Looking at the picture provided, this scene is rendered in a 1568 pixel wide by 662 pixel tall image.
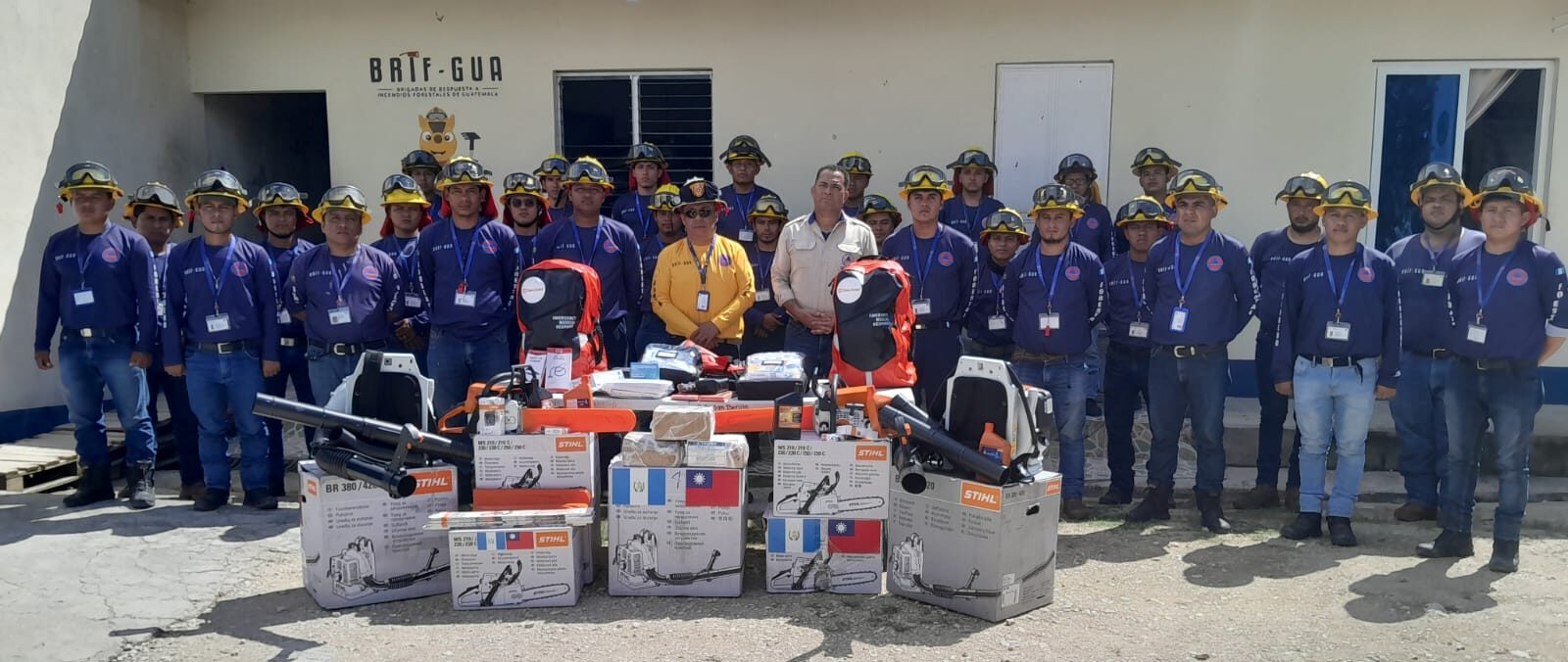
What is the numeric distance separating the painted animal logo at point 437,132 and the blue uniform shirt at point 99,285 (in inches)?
110

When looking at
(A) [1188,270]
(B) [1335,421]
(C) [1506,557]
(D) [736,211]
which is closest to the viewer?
(C) [1506,557]

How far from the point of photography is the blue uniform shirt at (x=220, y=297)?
6379 millimetres

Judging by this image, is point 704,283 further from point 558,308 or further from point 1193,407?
point 1193,407

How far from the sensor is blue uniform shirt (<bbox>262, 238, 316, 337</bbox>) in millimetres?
6738

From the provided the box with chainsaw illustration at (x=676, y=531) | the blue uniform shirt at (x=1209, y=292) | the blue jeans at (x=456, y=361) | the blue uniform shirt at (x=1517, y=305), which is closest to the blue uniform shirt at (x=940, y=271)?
the blue uniform shirt at (x=1209, y=292)

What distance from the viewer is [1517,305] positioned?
17.8 ft

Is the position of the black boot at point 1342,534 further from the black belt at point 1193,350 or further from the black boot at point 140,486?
the black boot at point 140,486

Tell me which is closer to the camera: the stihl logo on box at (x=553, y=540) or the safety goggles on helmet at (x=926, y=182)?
the stihl logo on box at (x=553, y=540)

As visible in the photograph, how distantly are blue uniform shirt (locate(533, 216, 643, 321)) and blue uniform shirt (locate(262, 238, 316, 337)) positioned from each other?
4.79 feet

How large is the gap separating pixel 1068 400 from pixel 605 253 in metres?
2.95

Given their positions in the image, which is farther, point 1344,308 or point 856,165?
point 856,165

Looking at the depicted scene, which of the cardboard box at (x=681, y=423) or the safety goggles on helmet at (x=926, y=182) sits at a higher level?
the safety goggles on helmet at (x=926, y=182)

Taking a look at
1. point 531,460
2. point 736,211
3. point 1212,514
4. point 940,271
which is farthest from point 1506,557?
point 736,211

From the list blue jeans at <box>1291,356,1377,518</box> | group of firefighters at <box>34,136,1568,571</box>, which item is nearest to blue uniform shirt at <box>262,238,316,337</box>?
group of firefighters at <box>34,136,1568,571</box>
